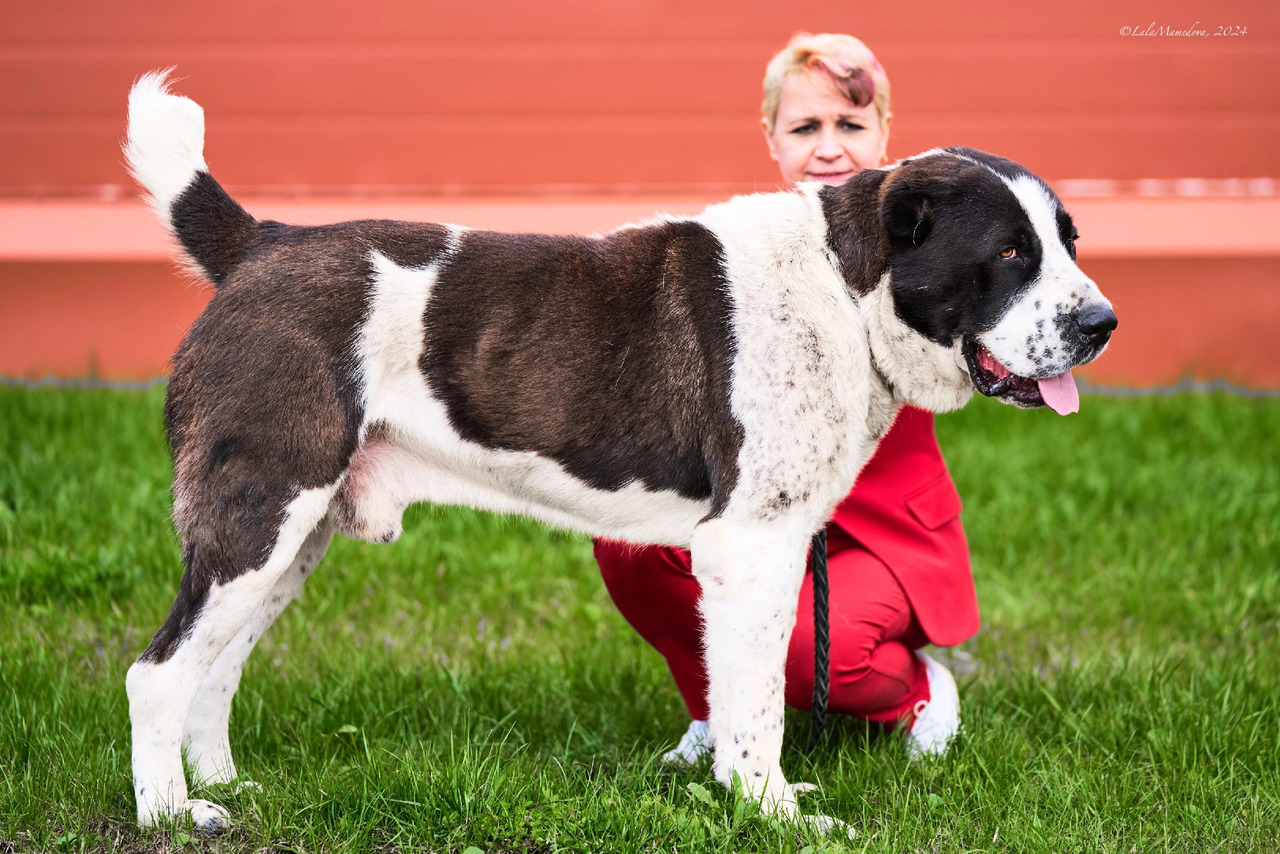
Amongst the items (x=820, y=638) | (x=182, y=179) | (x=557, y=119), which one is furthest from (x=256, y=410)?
(x=557, y=119)

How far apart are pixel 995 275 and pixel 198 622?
1.71 m

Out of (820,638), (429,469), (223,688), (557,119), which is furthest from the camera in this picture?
(557,119)

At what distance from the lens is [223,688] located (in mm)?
2738

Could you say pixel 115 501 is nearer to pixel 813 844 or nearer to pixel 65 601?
pixel 65 601

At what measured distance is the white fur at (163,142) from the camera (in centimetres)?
248

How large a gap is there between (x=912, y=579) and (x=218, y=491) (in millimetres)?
1684

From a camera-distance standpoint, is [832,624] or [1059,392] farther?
[832,624]

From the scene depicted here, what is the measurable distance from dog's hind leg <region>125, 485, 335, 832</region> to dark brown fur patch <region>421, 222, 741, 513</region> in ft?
1.24

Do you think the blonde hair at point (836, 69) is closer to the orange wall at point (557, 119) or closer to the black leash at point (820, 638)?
the black leash at point (820, 638)

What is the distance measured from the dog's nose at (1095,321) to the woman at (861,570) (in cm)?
78

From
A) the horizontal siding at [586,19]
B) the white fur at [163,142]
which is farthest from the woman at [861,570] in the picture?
the horizontal siding at [586,19]

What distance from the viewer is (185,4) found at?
635 centimetres

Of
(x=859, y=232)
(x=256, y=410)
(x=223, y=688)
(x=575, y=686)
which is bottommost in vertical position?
(x=575, y=686)

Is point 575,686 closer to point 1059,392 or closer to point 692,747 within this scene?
point 692,747
